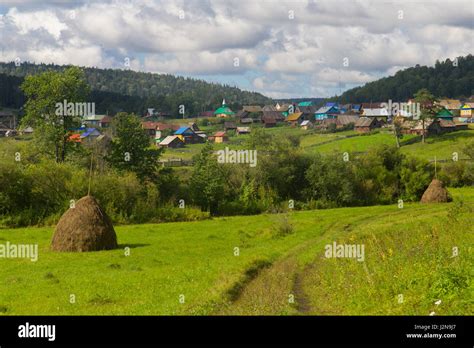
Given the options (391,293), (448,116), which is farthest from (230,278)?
(448,116)

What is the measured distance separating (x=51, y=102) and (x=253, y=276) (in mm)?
39049

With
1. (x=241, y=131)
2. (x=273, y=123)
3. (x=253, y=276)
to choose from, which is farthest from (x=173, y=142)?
(x=253, y=276)

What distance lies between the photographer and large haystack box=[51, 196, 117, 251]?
33312 millimetres

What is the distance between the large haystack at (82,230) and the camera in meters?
33.3

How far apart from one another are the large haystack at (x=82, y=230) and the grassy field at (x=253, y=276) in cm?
109

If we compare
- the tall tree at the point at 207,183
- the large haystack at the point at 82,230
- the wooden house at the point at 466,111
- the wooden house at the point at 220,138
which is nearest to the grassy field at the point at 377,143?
the wooden house at the point at 220,138

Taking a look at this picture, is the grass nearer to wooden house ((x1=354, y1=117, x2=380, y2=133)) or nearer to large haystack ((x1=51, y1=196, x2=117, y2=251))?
wooden house ((x1=354, y1=117, x2=380, y2=133))

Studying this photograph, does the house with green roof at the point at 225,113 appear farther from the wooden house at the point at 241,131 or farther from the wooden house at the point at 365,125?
the wooden house at the point at 365,125

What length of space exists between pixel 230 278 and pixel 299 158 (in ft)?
152

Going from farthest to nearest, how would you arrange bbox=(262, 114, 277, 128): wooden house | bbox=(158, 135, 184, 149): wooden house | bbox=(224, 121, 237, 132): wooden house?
bbox=(262, 114, 277, 128): wooden house < bbox=(224, 121, 237, 132): wooden house < bbox=(158, 135, 184, 149): wooden house

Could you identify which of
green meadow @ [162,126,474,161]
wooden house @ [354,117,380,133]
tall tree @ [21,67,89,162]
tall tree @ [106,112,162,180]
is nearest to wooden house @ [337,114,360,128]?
wooden house @ [354,117,380,133]

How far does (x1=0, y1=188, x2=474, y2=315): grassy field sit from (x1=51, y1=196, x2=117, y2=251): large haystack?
1093mm

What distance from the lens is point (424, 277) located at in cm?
1802
